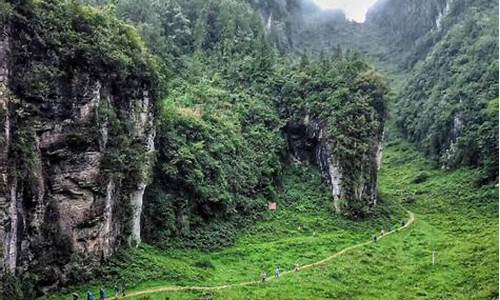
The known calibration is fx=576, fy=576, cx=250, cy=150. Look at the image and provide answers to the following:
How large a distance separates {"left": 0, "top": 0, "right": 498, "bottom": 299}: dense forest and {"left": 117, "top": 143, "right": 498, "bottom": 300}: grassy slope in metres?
3.44

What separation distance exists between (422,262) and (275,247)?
11080 mm

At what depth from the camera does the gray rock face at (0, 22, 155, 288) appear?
27.4 meters

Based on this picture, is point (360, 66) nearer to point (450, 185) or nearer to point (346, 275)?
point (450, 185)

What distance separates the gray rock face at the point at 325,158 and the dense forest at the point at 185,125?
0.52 ft

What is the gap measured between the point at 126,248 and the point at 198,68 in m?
36.2

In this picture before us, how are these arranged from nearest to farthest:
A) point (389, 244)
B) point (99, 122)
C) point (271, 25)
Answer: point (99, 122)
point (389, 244)
point (271, 25)

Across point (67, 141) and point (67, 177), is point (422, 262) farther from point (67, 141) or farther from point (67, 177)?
point (67, 141)

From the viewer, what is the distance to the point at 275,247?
4353 centimetres

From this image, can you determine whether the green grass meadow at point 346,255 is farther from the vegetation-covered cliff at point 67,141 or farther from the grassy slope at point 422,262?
the vegetation-covered cliff at point 67,141

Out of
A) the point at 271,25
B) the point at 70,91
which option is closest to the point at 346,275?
the point at 70,91

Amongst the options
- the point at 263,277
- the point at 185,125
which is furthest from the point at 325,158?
the point at 263,277

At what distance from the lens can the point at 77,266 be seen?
31.1 m

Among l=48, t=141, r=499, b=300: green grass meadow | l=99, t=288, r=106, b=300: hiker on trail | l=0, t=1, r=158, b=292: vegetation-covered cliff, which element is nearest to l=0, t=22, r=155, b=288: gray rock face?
l=0, t=1, r=158, b=292: vegetation-covered cliff

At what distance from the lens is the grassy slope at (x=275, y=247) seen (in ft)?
112
